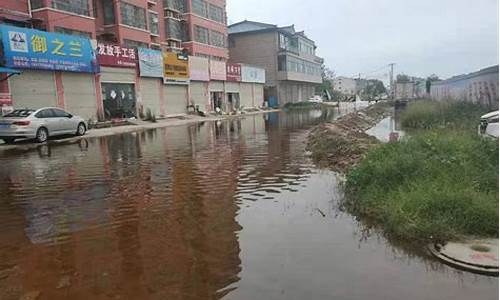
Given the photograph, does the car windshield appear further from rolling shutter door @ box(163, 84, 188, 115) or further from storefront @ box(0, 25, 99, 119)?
rolling shutter door @ box(163, 84, 188, 115)

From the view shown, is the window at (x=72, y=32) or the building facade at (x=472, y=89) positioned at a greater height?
the window at (x=72, y=32)

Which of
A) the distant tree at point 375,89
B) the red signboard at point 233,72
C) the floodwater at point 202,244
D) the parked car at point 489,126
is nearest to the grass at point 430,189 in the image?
the floodwater at point 202,244

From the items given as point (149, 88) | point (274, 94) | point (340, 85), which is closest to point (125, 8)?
point (149, 88)

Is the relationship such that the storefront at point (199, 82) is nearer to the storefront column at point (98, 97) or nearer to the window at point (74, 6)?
the window at point (74, 6)

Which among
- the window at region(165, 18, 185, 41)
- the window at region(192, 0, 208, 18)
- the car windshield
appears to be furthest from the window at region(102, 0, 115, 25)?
the car windshield

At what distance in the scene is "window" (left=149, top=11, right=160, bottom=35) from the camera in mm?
42000

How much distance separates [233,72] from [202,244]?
45.9 meters

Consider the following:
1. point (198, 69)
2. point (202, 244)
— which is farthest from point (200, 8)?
point (202, 244)

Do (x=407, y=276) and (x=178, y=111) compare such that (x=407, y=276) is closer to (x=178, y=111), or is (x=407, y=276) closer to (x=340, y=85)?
(x=178, y=111)

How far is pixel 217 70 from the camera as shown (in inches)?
1829

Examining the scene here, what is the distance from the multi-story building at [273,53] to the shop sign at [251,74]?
658 cm

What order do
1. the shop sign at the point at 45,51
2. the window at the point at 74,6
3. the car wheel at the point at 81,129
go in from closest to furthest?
1. the car wheel at the point at 81,129
2. the shop sign at the point at 45,51
3. the window at the point at 74,6

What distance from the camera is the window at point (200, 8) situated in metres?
49.0

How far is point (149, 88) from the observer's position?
35.5 m
